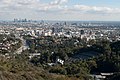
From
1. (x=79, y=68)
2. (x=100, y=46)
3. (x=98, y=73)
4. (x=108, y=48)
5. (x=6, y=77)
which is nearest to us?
(x=6, y=77)

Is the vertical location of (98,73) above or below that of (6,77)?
below

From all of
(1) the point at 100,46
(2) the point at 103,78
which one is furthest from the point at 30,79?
(1) the point at 100,46

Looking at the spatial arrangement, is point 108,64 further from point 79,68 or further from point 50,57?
point 50,57

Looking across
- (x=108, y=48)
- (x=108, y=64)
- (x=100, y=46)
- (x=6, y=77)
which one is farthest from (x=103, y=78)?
(x=100, y=46)

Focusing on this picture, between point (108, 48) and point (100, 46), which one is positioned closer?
point (108, 48)

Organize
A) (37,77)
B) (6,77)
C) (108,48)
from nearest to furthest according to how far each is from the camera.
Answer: (6,77)
(37,77)
(108,48)

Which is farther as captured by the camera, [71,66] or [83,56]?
[83,56]

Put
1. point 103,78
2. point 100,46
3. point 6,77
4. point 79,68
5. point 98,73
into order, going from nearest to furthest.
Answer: point 6,77
point 103,78
point 79,68
point 98,73
point 100,46

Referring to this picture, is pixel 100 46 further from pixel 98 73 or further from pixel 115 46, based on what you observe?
pixel 98 73

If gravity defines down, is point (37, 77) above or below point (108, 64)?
above
